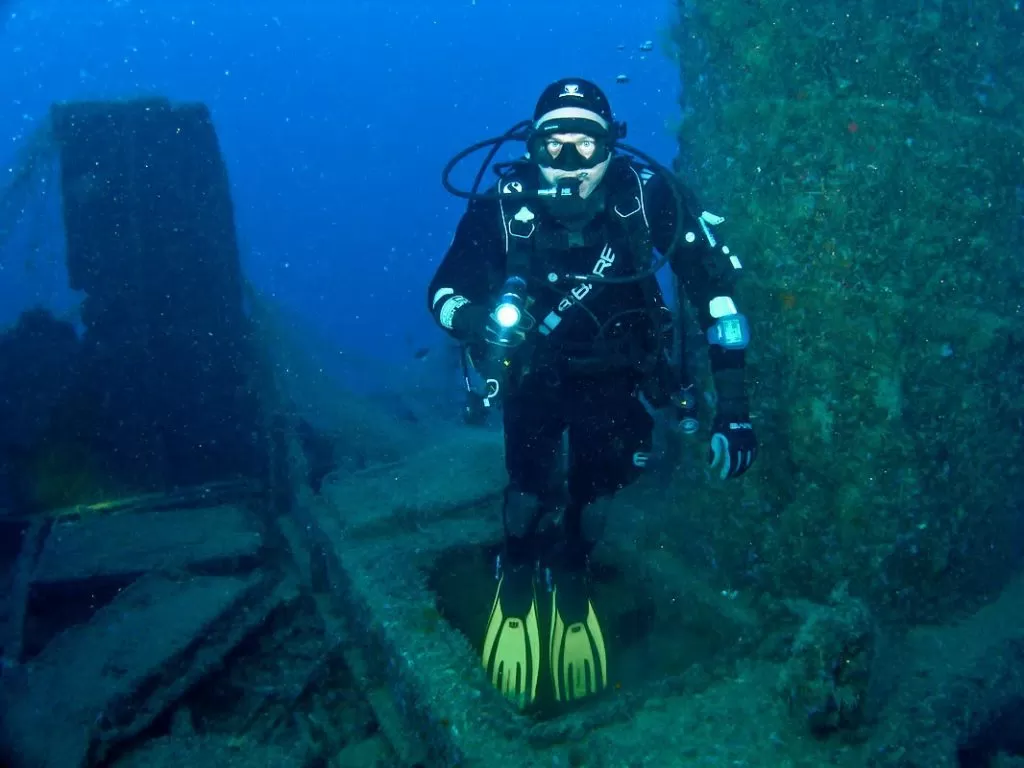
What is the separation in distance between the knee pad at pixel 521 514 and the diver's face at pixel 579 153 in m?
1.60

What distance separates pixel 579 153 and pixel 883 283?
5.13 ft

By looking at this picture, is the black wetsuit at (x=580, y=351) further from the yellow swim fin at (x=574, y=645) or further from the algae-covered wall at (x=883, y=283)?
the algae-covered wall at (x=883, y=283)

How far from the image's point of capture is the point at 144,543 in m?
4.92

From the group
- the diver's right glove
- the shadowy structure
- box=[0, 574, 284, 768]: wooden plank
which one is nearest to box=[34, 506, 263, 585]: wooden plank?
box=[0, 574, 284, 768]: wooden plank

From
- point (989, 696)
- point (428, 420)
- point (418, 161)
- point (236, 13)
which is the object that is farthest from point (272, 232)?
point (989, 696)

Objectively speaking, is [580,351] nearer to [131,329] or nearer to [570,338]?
[570,338]

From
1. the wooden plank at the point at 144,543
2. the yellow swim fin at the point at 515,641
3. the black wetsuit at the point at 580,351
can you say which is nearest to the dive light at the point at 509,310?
the black wetsuit at the point at 580,351

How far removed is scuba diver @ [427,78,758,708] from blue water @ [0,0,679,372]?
389 ft

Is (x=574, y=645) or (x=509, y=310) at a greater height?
(x=509, y=310)

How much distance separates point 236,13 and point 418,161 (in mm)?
56393

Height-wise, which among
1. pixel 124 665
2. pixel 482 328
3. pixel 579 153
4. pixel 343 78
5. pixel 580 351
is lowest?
pixel 124 665

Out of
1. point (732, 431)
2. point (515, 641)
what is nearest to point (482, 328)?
point (732, 431)

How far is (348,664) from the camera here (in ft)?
12.5

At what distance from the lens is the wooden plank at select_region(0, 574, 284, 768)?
3.05 m
